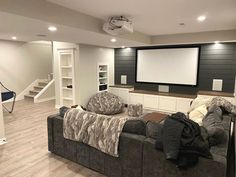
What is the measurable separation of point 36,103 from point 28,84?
4.19ft

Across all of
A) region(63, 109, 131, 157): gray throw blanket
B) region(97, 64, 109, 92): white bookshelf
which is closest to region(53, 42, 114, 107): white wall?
region(97, 64, 109, 92): white bookshelf

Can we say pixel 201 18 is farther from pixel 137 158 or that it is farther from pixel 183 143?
pixel 137 158

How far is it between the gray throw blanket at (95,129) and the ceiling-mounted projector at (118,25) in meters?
1.70

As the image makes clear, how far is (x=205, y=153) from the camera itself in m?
1.78

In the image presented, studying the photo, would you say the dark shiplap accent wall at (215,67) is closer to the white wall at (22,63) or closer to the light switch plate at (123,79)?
the light switch plate at (123,79)

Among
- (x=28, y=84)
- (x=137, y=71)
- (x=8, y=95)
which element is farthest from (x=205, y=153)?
(x=28, y=84)

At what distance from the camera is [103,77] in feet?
22.5

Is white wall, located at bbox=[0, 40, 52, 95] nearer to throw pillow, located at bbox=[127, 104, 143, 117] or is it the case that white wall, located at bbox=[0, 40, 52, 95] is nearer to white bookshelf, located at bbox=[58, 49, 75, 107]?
white bookshelf, located at bbox=[58, 49, 75, 107]

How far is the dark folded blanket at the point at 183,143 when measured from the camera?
1781 millimetres

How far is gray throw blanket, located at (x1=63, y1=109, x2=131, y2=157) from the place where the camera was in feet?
7.84

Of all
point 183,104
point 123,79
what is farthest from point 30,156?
point 123,79

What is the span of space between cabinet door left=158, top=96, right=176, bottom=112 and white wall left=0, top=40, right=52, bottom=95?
5.61 m

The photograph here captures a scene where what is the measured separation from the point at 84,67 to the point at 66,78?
0.89 m

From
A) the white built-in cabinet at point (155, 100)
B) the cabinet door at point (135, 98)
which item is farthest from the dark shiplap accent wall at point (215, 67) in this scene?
the cabinet door at point (135, 98)
